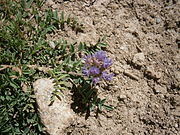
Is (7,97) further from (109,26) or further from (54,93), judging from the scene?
(109,26)

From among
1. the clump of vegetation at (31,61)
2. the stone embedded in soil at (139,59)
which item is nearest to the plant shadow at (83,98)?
the clump of vegetation at (31,61)

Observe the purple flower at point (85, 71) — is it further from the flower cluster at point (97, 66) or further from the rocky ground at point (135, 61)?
the rocky ground at point (135, 61)

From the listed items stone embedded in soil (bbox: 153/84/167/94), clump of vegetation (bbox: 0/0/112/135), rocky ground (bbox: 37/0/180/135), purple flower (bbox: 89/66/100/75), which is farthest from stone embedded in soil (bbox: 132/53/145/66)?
purple flower (bbox: 89/66/100/75)

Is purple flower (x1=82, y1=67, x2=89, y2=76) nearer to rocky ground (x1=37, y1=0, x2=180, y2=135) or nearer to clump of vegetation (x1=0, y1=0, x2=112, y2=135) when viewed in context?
clump of vegetation (x1=0, y1=0, x2=112, y2=135)

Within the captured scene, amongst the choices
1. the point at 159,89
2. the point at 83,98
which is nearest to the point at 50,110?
the point at 83,98

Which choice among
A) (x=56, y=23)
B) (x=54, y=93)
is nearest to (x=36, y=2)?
(x=56, y=23)

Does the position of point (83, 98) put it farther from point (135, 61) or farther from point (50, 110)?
point (135, 61)
